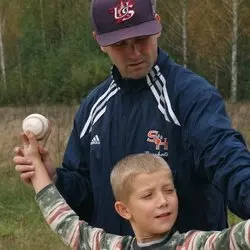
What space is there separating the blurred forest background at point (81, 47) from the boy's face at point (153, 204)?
23911mm

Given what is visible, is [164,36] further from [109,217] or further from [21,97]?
[109,217]

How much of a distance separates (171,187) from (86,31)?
31315 millimetres

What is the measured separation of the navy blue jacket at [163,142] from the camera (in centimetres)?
235

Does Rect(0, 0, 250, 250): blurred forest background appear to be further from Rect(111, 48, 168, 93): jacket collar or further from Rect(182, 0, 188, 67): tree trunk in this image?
Rect(111, 48, 168, 93): jacket collar

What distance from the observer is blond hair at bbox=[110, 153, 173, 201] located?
2.46 meters

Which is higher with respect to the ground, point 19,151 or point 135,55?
point 135,55

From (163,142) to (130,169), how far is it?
21 cm

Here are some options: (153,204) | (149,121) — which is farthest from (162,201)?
(149,121)

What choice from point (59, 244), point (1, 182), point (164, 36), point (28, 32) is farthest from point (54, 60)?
point (59, 244)

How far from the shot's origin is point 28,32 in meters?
34.7

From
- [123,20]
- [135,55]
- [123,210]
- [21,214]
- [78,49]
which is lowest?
[78,49]

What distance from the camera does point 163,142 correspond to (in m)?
2.63

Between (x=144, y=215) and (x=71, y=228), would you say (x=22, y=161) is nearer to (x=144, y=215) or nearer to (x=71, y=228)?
(x=71, y=228)

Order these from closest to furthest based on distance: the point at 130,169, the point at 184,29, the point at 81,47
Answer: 1. the point at 130,169
2. the point at 184,29
3. the point at 81,47
